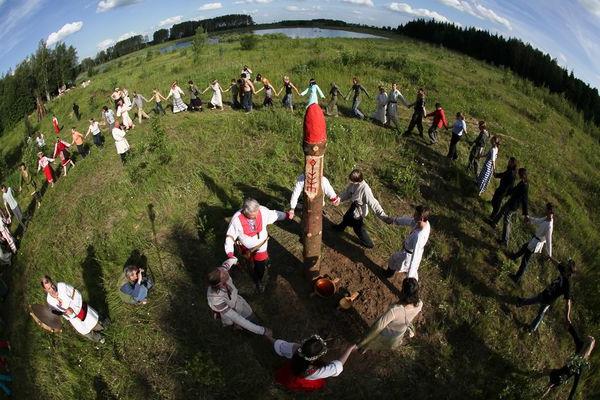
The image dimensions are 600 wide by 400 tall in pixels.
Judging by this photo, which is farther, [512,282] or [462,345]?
[512,282]

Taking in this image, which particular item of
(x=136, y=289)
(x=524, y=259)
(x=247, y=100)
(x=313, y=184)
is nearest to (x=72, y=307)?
(x=136, y=289)

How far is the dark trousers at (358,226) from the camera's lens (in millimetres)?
7891

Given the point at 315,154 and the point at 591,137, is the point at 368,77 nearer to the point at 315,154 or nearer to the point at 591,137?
the point at 591,137

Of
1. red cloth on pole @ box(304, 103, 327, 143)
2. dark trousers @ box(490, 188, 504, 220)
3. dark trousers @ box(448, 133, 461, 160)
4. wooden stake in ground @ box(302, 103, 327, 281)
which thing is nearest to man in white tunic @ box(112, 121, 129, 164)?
wooden stake in ground @ box(302, 103, 327, 281)

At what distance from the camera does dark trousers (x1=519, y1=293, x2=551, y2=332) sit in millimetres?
6516

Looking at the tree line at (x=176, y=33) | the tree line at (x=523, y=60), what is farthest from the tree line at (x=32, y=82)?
the tree line at (x=523, y=60)

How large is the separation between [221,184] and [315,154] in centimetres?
562

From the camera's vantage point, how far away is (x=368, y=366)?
6.11 m

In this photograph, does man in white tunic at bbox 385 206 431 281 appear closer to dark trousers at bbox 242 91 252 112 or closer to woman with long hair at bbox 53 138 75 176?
dark trousers at bbox 242 91 252 112

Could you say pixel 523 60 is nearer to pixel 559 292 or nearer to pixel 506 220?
pixel 506 220

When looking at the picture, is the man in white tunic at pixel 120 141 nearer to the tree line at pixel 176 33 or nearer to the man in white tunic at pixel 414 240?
the man in white tunic at pixel 414 240

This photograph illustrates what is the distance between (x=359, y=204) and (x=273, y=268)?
2381mm

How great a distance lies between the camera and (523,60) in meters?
43.6

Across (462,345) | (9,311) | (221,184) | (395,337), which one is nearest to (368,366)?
(395,337)
